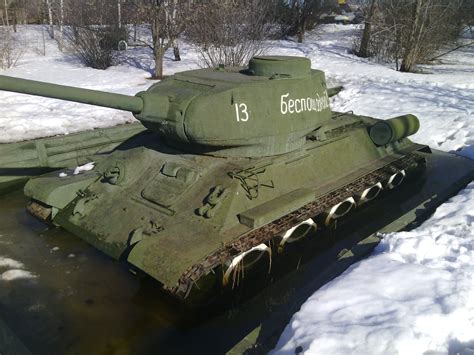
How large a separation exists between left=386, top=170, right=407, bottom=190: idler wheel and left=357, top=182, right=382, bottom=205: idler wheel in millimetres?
432

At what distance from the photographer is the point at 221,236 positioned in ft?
17.9

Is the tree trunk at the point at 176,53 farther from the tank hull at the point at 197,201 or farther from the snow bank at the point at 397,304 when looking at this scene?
the snow bank at the point at 397,304

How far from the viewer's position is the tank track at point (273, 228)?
4965mm

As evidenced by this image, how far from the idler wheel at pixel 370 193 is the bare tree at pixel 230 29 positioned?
8819 millimetres

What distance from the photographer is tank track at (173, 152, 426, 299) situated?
496 cm

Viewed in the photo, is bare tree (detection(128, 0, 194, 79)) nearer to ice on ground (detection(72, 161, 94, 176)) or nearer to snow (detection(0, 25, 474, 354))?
snow (detection(0, 25, 474, 354))

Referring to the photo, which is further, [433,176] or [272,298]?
[433,176]

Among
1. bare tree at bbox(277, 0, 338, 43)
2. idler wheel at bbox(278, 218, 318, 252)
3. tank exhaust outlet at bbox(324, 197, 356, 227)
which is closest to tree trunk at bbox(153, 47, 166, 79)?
tank exhaust outlet at bbox(324, 197, 356, 227)

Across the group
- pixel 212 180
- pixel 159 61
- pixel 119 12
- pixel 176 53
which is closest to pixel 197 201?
pixel 212 180

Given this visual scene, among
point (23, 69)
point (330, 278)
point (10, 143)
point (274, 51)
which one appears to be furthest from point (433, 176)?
point (23, 69)

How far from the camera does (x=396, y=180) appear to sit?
9.05 metres

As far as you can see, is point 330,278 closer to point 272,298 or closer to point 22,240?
point 272,298

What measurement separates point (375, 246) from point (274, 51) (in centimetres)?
1763

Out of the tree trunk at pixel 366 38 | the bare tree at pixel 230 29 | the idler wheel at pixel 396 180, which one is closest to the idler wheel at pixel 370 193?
the idler wheel at pixel 396 180
